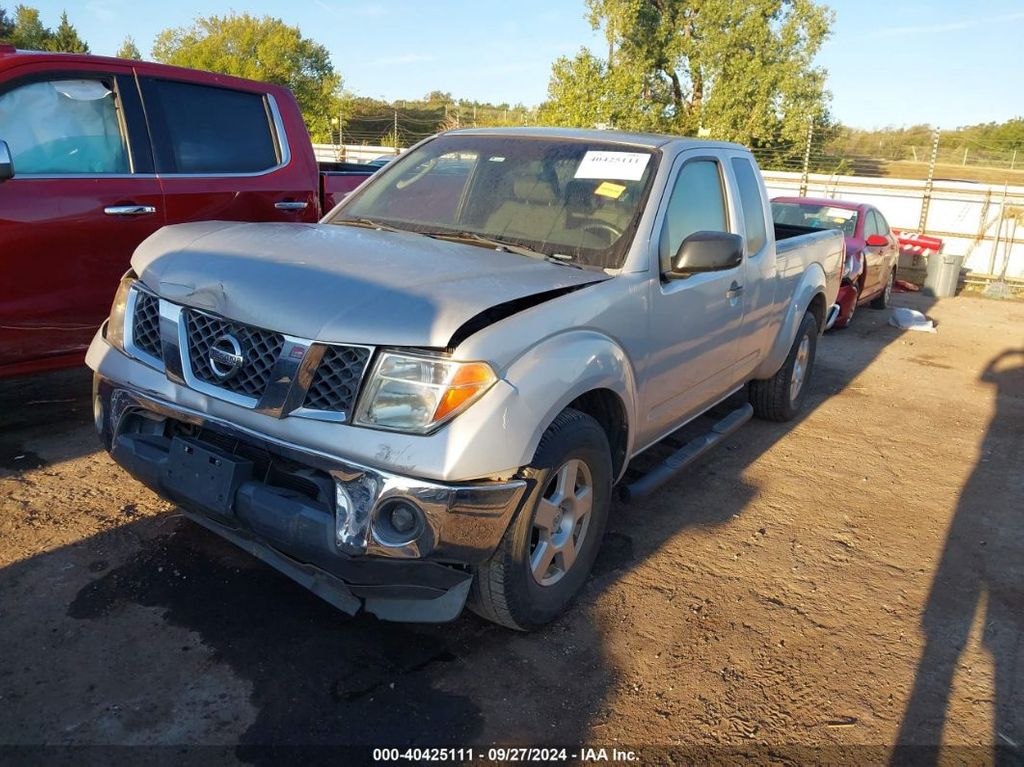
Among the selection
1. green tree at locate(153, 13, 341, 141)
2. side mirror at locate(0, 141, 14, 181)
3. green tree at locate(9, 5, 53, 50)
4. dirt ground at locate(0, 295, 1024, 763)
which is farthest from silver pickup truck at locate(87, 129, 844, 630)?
green tree at locate(9, 5, 53, 50)

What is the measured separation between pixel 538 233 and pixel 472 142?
93 cm

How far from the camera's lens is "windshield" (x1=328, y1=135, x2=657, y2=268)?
3.44 meters

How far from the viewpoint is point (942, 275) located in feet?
45.6

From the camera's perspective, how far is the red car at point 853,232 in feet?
32.3

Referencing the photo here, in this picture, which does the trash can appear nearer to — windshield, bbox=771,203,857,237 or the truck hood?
windshield, bbox=771,203,857,237

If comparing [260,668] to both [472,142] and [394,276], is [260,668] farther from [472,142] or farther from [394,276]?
[472,142]

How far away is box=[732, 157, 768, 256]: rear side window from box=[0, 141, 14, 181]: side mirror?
148 inches

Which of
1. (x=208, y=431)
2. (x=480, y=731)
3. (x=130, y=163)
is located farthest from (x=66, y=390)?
(x=480, y=731)

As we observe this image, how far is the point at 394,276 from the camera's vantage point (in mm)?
2715

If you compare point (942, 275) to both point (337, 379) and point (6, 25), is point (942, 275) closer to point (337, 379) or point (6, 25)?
point (337, 379)

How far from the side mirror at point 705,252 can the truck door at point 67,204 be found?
302cm

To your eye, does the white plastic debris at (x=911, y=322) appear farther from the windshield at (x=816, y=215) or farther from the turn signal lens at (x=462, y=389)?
the turn signal lens at (x=462, y=389)

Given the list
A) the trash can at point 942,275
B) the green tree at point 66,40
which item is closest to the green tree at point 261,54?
the green tree at point 66,40

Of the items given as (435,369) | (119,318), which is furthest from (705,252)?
(119,318)
